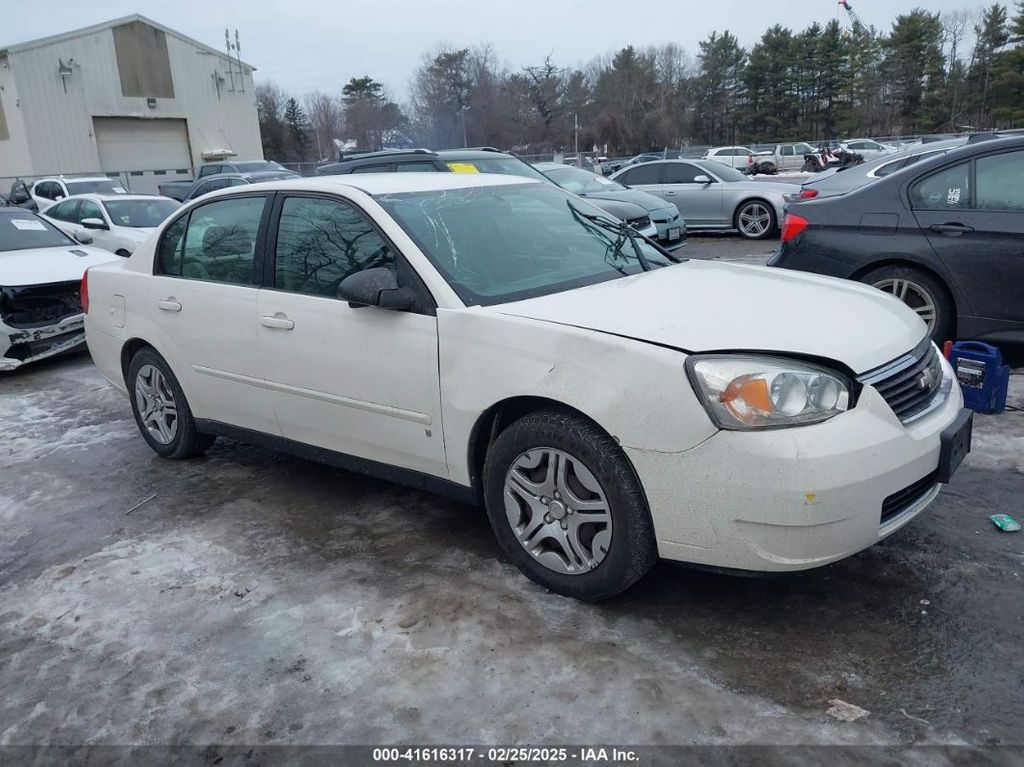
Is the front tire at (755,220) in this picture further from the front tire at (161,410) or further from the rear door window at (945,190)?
the front tire at (161,410)

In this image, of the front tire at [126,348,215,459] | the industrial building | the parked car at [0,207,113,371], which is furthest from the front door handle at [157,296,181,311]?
the industrial building

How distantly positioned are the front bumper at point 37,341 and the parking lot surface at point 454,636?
387 centimetres

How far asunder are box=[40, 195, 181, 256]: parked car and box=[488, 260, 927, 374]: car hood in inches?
390

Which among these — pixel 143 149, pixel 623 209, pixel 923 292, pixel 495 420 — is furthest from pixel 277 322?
pixel 143 149

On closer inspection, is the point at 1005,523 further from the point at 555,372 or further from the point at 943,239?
the point at 943,239

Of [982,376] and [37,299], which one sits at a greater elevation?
[37,299]

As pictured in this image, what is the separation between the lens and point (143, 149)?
128 ft

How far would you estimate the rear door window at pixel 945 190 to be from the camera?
19.0 feet

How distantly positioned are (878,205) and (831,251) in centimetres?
43

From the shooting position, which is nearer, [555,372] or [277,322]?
[555,372]

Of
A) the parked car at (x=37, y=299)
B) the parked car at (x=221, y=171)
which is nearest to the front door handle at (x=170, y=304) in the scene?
the parked car at (x=37, y=299)

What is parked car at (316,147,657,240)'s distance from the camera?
10.2 meters

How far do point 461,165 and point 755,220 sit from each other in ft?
19.3

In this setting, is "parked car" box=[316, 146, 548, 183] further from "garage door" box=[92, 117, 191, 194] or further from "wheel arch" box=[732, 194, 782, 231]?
"garage door" box=[92, 117, 191, 194]
